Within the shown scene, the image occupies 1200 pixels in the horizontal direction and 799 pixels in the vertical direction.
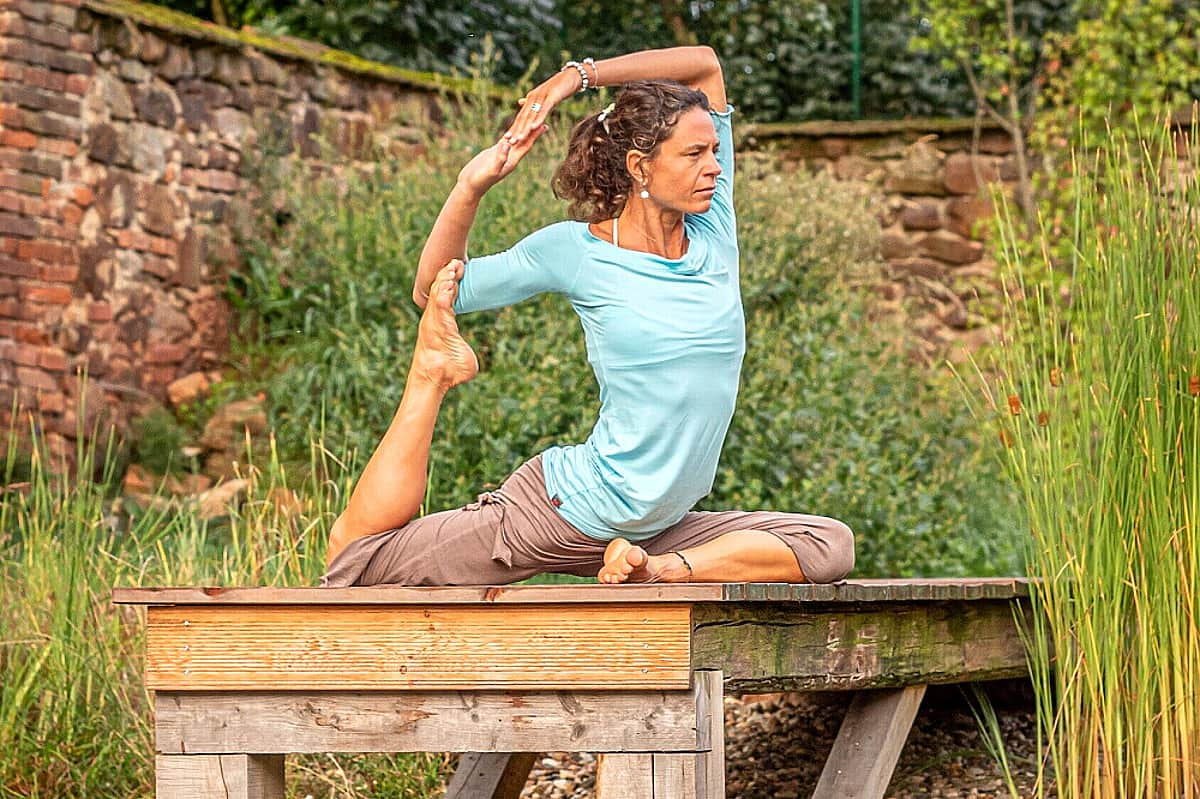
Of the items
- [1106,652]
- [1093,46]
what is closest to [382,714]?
[1106,652]

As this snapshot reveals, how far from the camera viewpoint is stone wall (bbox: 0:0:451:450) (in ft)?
22.4

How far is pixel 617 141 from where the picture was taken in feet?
9.89

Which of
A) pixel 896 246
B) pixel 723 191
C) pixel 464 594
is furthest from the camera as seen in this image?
pixel 896 246

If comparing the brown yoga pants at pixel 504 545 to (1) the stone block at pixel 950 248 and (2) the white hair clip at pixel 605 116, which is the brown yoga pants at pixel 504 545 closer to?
(2) the white hair clip at pixel 605 116

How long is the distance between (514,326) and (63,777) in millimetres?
2743

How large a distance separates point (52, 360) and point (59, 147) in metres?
0.87

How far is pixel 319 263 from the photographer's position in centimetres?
745

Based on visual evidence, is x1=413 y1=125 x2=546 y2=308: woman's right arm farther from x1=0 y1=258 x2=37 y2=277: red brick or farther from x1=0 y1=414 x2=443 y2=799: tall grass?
x1=0 y1=258 x2=37 y2=277: red brick

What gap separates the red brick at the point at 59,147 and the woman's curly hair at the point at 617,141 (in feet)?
14.5

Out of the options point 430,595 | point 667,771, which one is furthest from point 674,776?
point 430,595

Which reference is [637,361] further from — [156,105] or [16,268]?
[156,105]

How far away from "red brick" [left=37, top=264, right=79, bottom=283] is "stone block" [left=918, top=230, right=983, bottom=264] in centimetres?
456

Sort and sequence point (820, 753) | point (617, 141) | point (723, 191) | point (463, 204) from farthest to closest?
1. point (820, 753)
2. point (723, 191)
3. point (617, 141)
4. point (463, 204)

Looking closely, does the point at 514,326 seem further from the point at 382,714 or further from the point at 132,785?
the point at 382,714
